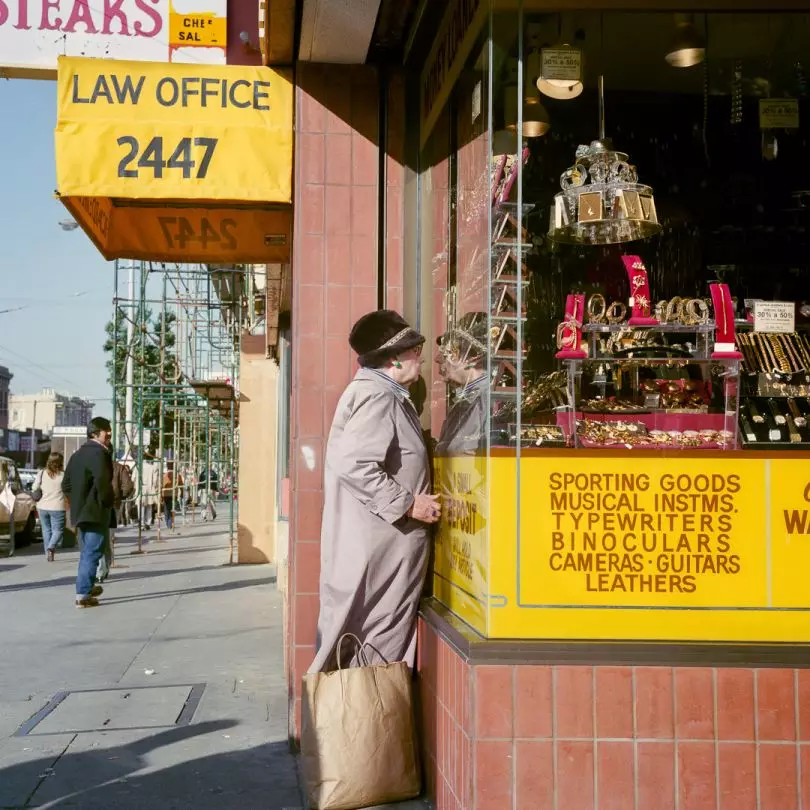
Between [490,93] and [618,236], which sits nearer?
[490,93]

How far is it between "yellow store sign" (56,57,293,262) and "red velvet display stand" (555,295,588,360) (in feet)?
6.40

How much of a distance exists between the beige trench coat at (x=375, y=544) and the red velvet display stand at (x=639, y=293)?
1093 millimetres

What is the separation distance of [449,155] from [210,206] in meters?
2.71

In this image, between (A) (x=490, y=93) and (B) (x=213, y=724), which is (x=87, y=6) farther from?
(B) (x=213, y=724)

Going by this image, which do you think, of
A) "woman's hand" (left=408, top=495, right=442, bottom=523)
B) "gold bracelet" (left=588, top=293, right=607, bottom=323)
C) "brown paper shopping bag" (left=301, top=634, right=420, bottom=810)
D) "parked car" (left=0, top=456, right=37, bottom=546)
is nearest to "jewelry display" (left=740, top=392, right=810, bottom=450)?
"gold bracelet" (left=588, top=293, right=607, bottom=323)

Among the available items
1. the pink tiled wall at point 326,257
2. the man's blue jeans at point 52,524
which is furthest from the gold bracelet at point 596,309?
the man's blue jeans at point 52,524

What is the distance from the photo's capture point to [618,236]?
4.56 metres

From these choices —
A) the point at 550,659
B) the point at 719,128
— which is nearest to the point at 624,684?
the point at 550,659

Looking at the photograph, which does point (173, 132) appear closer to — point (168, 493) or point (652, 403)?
point (652, 403)

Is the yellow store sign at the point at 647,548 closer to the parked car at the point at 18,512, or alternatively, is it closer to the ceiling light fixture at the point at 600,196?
the ceiling light fixture at the point at 600,196

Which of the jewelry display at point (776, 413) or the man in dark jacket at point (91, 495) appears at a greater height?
the jewelry display at point (776, 413)

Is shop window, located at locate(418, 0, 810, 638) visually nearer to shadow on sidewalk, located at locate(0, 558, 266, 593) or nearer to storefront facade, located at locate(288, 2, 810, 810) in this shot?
storefront facade, located at locate(288, 2, 810, 810)

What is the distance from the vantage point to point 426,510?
14.6 feet

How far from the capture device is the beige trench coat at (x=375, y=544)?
4508mm
